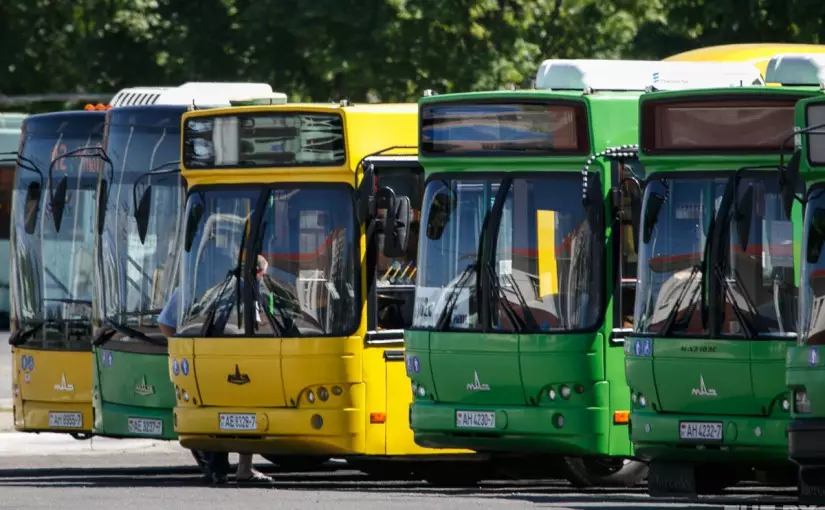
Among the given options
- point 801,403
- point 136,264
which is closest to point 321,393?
point 136,264

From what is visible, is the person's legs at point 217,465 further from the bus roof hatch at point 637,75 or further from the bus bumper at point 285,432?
the bus roof hatch at point 637,75

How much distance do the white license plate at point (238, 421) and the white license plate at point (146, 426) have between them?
4.47ft

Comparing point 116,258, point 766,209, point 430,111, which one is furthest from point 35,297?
point 766,209

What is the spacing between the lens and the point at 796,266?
1353cm

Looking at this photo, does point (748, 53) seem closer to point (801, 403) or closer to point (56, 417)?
point (56, 417)

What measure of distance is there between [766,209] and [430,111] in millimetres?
2785

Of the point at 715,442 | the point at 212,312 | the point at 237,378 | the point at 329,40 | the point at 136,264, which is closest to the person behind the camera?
the point at 715,442

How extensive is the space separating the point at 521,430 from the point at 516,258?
112 cm

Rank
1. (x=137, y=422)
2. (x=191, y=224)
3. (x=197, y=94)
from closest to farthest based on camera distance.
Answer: (x=191, y=224) → (x=137, y=422) → (x=197, y=94)

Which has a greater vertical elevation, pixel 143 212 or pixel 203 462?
pixel 143 212

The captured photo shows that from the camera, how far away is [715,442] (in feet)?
45.0

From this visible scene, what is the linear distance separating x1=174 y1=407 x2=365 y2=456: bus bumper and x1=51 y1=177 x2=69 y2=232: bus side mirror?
3079 mm

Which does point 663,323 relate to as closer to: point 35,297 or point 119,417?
point 119,417

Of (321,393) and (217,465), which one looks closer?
(321,393)
